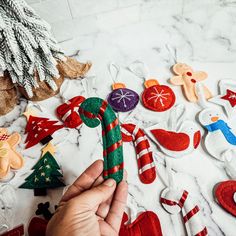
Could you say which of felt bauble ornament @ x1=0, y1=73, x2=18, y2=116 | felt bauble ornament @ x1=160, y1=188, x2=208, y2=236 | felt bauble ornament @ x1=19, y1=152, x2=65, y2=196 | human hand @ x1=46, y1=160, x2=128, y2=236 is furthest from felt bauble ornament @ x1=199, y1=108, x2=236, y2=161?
felt bauble ornament @ x1=0, y1=73, x2=18, y2=116

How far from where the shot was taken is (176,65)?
860 mm

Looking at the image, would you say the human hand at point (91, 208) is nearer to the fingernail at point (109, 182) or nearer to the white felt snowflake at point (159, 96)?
the fingernail at point (109, 182)

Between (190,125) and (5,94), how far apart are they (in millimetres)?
509

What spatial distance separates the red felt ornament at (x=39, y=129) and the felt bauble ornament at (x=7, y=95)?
0.26 ft

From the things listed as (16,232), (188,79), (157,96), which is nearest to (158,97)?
(157,96)

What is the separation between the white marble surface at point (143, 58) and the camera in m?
0.62

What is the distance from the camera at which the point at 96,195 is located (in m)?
0.51

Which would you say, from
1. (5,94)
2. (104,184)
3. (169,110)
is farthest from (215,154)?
(5,94)

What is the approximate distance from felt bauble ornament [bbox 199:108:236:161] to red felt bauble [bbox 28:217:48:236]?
409 millimetres

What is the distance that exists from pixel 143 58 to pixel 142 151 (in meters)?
0.37

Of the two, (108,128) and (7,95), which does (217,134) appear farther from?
(7,95)

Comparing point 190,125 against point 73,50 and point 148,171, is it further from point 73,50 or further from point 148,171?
point 73,50

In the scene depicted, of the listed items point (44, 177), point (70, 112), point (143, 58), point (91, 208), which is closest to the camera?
point (91, 208)

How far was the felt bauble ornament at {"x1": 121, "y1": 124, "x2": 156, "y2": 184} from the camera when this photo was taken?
0.64 metres
